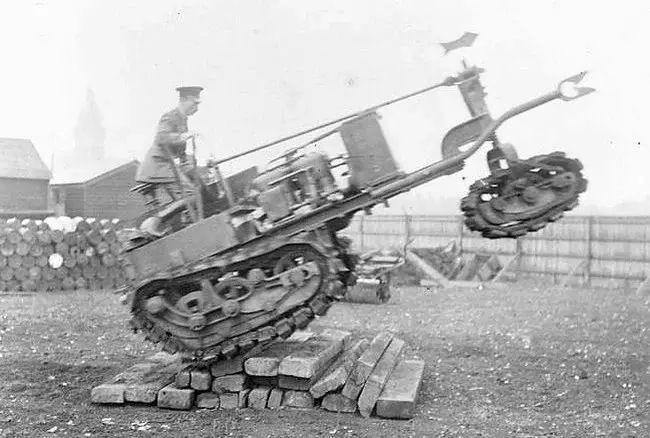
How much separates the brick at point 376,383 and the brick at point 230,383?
113 cm

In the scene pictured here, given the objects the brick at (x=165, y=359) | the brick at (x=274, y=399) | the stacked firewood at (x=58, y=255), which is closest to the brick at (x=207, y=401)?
the brick at (x=274, y=399)

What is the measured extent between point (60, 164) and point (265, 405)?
29003 mm

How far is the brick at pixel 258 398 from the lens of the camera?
687 cm

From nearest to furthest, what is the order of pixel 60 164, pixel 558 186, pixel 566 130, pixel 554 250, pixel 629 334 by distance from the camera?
pixel 558 186
pixel 629 334
pixel 554 250
pixel 566 130
pixel 60 164

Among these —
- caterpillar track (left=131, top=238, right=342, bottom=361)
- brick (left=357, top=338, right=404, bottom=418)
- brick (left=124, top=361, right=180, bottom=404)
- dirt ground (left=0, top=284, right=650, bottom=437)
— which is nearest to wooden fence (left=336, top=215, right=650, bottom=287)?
dirt ground (left=0, top=284, right=650, bottom=437)

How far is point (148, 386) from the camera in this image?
7047 mm

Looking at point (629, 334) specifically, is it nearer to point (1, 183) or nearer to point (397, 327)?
point (397, 327)

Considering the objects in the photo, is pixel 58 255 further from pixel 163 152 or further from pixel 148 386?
pixel 148 386

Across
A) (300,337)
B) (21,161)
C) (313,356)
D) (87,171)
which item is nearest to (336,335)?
(300,337)

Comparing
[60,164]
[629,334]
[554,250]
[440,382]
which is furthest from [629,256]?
[60,164]

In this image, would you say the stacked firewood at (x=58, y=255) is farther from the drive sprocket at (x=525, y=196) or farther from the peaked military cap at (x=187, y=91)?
the drive sprocket at (x=525, y=196)

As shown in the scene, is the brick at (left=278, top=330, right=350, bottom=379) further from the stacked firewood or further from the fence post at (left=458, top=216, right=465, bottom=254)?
the fence post at (left=458, top=216, right=465, bottom=254)

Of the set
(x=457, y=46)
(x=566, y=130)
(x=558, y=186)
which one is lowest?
(x=558, y=186)

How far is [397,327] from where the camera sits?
472 inches
